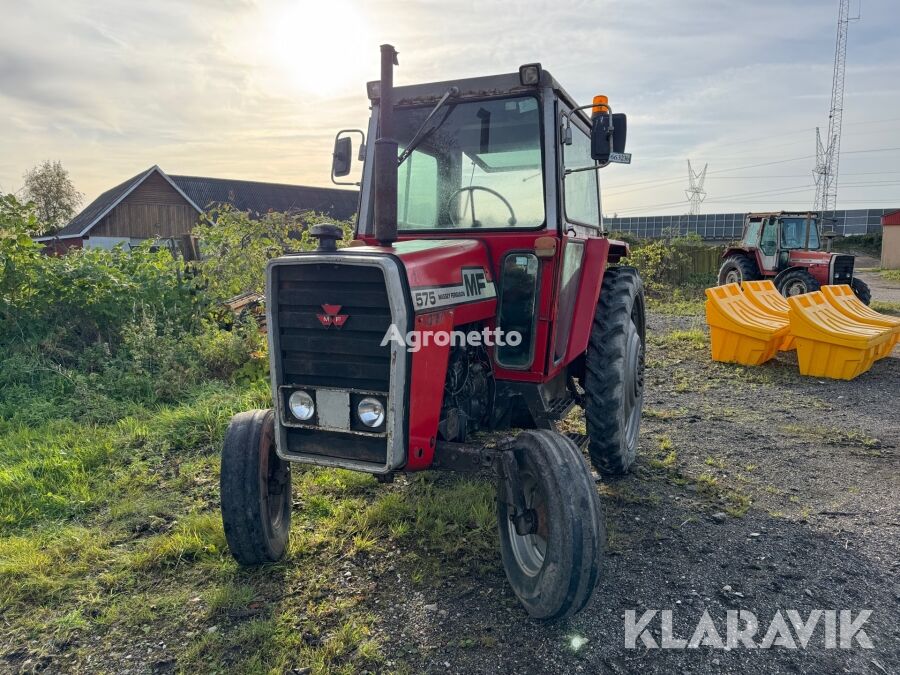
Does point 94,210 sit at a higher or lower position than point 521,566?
higher

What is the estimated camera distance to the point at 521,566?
2.61m

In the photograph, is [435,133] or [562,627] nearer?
[562,627]

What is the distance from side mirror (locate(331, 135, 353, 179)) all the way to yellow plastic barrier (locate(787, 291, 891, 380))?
562cm

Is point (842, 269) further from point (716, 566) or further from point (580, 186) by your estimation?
point (716, 566)

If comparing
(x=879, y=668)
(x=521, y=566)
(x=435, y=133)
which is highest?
(x=435, y=133)

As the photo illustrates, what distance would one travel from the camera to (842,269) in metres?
11.7

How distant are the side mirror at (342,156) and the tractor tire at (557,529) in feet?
6.60

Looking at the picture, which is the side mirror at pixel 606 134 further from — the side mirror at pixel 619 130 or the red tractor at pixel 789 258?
the red tractor at pixel 789 258

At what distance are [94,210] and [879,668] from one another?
107ft

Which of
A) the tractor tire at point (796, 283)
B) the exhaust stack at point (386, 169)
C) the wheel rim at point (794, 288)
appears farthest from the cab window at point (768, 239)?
the exhaust stack at point (386, 169)

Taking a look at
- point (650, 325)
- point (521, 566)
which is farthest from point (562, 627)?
point (650, 325)

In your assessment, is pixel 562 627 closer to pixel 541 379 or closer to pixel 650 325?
pixel 541 379

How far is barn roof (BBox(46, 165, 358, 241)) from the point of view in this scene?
88.8 ft

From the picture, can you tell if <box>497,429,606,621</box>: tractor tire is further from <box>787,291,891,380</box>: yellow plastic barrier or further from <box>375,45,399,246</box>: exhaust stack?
<box>787,291,891,380</box>: yellow plastic barrier
